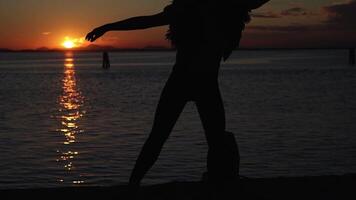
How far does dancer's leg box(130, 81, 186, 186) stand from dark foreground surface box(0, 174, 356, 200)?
44 cm

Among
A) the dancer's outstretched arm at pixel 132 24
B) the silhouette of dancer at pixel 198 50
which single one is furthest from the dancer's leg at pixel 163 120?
the dancer's outstretched arm at pixel 132 24

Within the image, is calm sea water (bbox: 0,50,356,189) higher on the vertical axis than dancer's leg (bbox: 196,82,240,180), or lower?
lower

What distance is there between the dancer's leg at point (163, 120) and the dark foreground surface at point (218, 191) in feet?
1.45

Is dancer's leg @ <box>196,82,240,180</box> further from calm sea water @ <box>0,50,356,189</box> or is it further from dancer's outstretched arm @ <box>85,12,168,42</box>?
calm sea water @ <box>0,50,356,189</box>

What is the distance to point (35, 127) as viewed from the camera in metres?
26.5

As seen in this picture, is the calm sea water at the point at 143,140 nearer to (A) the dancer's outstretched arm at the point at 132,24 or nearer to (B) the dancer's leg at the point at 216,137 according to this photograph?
(B) the dancer's leg at the point at 216,137

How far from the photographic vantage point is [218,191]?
6730 millimetres

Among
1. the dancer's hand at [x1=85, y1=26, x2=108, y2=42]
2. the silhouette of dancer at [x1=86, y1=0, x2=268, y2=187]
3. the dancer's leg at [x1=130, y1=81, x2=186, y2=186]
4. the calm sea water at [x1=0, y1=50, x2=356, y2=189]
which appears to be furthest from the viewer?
the calm sea water at [x1=0, y1=50, x2=356, y2=189]

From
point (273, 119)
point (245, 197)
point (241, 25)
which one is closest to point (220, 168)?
point (245, 197)

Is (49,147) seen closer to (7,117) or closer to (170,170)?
(170,170)

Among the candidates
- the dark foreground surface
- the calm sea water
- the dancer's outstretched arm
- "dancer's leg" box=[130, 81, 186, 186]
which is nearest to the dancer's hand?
the dancer's outstretched arm

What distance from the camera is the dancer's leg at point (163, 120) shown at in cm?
589

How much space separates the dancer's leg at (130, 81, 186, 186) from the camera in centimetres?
589

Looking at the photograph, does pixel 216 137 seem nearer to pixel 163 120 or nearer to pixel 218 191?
pixel 163 120
